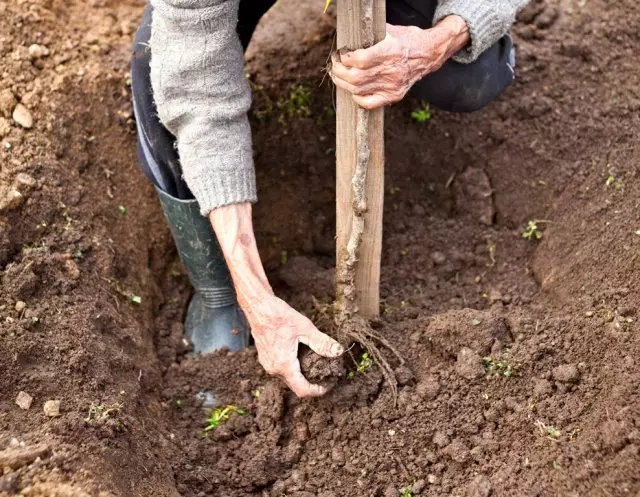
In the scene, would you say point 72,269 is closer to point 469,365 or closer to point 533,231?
point 469,365

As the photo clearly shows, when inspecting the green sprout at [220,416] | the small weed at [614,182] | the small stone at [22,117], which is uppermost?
the small stone at [22,117]

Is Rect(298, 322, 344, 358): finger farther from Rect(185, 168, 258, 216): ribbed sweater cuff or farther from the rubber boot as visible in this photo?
the rubber boot

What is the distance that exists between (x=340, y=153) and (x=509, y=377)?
0.79 m

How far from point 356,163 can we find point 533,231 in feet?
3.25

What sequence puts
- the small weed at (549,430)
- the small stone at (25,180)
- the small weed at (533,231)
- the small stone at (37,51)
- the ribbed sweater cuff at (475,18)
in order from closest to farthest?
the small weed at (549,430)
the ribbed sweater cuff at (475,18)
the small stone at (25,180)
the small weed at (533,231)
the small stone at (37,51)

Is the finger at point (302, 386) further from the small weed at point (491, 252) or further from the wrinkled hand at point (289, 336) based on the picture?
the small weed at point (491, 252)

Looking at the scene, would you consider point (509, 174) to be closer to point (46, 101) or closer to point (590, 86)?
point (590, 86)

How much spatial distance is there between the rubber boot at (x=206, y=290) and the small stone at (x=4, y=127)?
592 mm

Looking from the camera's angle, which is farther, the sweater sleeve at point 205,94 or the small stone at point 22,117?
the small stone at point 22,117

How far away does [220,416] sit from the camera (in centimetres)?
234

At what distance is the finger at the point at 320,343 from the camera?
2043 millimetres

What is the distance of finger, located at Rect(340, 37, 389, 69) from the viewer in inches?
73.0

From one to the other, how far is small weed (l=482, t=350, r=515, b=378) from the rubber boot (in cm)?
90

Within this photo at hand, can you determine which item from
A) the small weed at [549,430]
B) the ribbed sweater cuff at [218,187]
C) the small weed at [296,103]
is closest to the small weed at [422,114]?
the small weed at [296,103]
